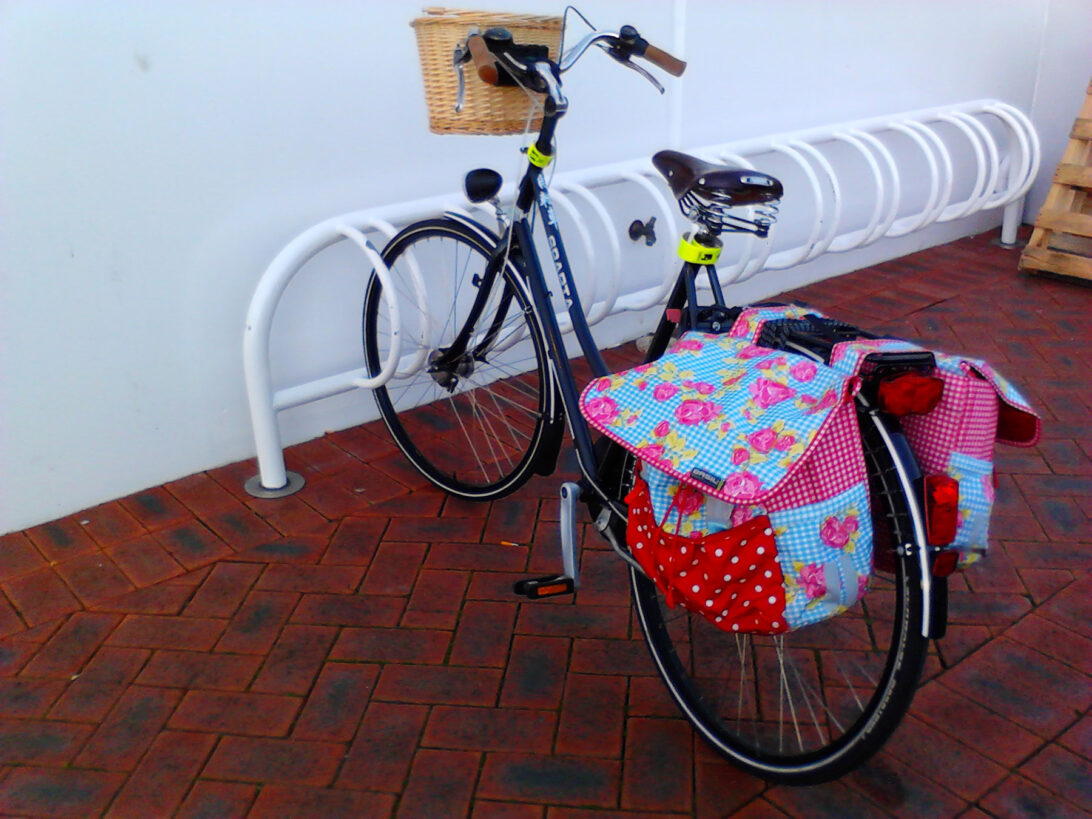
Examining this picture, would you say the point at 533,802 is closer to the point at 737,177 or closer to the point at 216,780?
the point at 216,780

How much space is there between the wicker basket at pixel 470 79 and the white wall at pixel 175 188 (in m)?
0.74

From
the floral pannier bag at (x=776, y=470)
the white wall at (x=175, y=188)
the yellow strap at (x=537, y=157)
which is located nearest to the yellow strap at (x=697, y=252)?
the floral pannier bag at (x=776, y=470)

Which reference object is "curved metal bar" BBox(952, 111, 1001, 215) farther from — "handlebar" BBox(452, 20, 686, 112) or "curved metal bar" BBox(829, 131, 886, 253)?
"handlebar" BBox(452, 20, 686, 112)

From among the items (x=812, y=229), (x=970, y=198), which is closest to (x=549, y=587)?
(x=812, y=229)

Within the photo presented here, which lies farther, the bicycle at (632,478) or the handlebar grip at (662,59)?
the handlebar grip at (662,59)

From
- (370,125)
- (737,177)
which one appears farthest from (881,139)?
(737,177)

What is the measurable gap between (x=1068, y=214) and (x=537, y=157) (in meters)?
3.80

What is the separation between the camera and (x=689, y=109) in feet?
14.7

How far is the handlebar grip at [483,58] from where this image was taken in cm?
255

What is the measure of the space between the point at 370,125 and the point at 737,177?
5.53 feet

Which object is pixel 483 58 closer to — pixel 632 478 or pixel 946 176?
pixel 632 478

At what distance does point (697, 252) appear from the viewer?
2.41m

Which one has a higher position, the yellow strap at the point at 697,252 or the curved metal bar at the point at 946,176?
the yellow strap at the point at 697,252

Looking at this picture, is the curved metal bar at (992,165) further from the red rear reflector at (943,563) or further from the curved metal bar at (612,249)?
the red rear reflector at (943,563)
